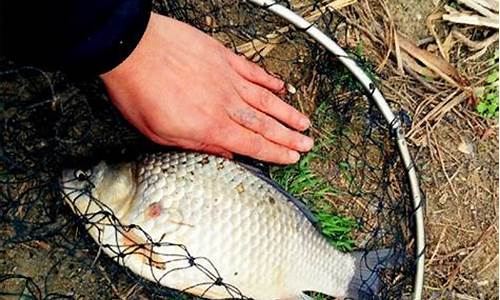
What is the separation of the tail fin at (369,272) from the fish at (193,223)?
0.50 ft

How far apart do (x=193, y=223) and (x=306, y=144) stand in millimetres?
358

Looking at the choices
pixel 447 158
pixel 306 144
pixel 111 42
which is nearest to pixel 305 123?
pixel 306 144

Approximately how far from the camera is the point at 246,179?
1892 mm

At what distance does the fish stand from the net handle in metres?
0.27

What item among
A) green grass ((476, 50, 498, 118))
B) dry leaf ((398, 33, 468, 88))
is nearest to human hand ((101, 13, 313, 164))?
dry leaf ((398, 33, 468, 88))

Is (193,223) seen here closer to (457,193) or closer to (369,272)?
(369,272)

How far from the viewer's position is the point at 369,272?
202 centimetres

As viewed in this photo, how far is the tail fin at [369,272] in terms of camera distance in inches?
78.9

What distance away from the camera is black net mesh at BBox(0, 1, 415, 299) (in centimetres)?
193

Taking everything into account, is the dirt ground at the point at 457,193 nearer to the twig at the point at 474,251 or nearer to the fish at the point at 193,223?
the twig at the point at 474,251

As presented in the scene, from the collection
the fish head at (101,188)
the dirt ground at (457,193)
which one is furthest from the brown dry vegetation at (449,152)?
the fish head at (101,188)

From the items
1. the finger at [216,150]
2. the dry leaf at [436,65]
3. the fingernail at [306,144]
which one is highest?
the dry leaf at [436,65]

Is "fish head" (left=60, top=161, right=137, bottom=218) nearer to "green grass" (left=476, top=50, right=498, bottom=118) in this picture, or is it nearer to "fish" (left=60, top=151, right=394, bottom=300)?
"fish" (left=60, top=151, right=394, bottom=300)

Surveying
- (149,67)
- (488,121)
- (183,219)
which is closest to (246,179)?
(183,219)
